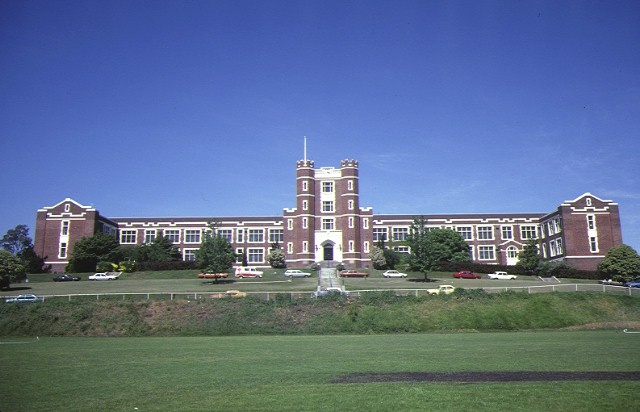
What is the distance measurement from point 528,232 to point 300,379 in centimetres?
9160

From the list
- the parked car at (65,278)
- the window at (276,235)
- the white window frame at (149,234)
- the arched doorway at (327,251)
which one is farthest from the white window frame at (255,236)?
the parked car at (65,278)

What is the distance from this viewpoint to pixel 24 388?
44.8 ft

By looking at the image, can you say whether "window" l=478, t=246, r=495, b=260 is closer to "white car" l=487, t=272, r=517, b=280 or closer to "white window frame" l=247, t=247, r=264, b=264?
"white car" l=487, t=272, r=517, b=280

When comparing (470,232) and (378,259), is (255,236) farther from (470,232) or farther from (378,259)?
(470,232)

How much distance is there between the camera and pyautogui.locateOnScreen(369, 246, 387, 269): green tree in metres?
87.2

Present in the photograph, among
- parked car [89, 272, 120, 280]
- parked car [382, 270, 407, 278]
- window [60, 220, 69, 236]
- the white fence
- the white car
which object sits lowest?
the white fence

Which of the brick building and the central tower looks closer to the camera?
the brick building

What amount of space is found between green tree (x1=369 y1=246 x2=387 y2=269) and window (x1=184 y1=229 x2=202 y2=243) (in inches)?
1317

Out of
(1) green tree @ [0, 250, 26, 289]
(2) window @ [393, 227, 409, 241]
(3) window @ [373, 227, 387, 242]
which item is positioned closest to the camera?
(1) green tree @ [0, 250, 26, 289]

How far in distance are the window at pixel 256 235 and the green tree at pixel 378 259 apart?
897 inches

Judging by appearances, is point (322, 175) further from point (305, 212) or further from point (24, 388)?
point (24, 388)

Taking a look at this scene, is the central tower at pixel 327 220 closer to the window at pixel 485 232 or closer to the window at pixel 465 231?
the window at pixel 465 231

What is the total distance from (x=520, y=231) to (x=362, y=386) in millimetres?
92092

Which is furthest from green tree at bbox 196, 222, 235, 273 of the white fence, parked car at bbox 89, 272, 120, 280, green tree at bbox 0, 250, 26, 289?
the white fence
